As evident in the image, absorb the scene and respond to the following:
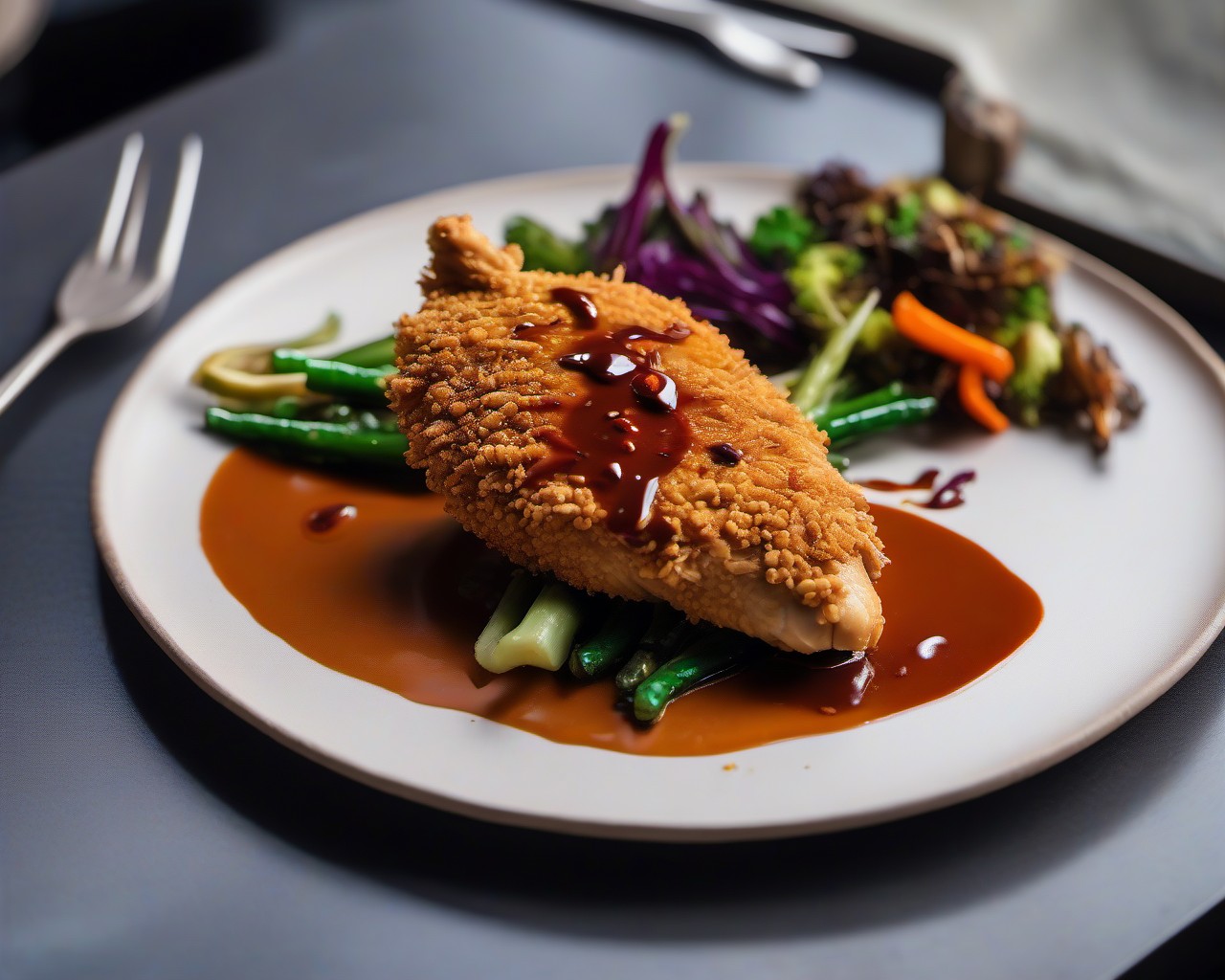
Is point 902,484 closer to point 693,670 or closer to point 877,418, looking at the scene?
point 877,418

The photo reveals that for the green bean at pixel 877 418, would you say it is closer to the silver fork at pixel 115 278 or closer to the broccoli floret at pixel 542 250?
the broccoli floret at pixel 542 250

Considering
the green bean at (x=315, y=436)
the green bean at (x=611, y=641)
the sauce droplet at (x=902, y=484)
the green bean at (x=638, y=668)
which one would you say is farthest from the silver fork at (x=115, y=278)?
the sauce droplet at (x=902, y=484)

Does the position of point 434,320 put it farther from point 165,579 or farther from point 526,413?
point 165,579

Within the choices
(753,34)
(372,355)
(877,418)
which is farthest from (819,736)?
(753,34)

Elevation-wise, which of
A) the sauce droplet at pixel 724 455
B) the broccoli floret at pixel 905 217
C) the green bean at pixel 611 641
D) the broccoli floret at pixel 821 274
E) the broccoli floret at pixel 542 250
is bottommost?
the broccoli floret at pixel 542 250

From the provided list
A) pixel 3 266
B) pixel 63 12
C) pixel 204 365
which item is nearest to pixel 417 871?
pixel 204 365

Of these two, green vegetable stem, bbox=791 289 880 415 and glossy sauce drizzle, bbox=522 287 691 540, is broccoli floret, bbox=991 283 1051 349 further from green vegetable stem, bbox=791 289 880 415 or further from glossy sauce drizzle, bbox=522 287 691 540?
glossy sauce drizzle, bbox=522 287 691 540
